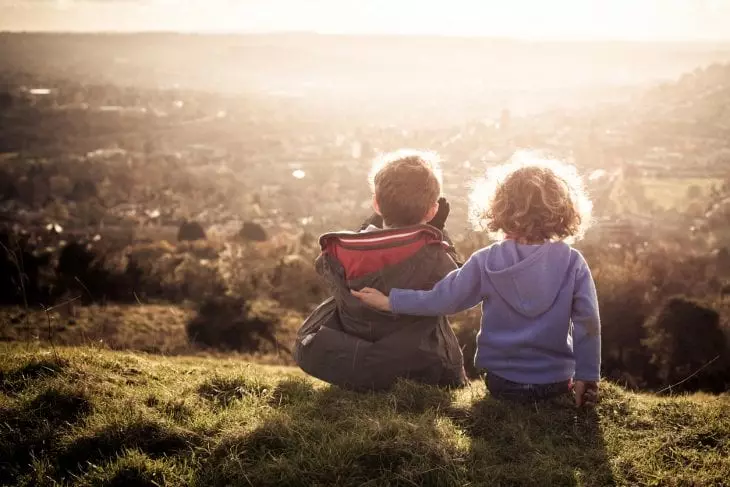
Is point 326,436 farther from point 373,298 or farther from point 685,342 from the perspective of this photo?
point 685,342

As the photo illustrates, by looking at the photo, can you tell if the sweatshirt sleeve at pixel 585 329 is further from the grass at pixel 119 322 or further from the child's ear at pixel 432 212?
the grass at pixel 119 322

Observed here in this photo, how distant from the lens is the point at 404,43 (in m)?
146

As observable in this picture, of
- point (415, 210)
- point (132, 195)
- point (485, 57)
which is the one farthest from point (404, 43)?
point (415, 210)

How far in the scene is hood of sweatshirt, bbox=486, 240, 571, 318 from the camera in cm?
346

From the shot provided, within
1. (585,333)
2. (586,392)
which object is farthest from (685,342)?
(585,333)

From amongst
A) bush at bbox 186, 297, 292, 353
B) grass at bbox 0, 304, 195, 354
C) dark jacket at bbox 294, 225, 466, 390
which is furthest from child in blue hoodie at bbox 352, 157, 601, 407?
bush at bbox 186, 297, 292, 353

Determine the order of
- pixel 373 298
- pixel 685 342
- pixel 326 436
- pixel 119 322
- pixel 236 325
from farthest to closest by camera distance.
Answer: pixel 236 325 → pixel 119 322 → pixel 685 342 → pixel 373 298 → pixel 326 436

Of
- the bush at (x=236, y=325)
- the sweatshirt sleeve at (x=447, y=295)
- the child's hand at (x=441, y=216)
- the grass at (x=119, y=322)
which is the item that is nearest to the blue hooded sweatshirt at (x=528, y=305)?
the sweatshirt sleeve at (x=447, y=295)

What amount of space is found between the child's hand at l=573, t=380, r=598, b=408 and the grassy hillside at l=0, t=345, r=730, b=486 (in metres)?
0.10

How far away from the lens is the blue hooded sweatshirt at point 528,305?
11.4 feet

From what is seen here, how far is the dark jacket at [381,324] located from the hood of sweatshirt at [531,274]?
45 centimetres

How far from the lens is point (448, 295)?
11.8ft

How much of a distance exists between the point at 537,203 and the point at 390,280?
104cm

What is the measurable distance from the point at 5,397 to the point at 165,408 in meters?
1.05
